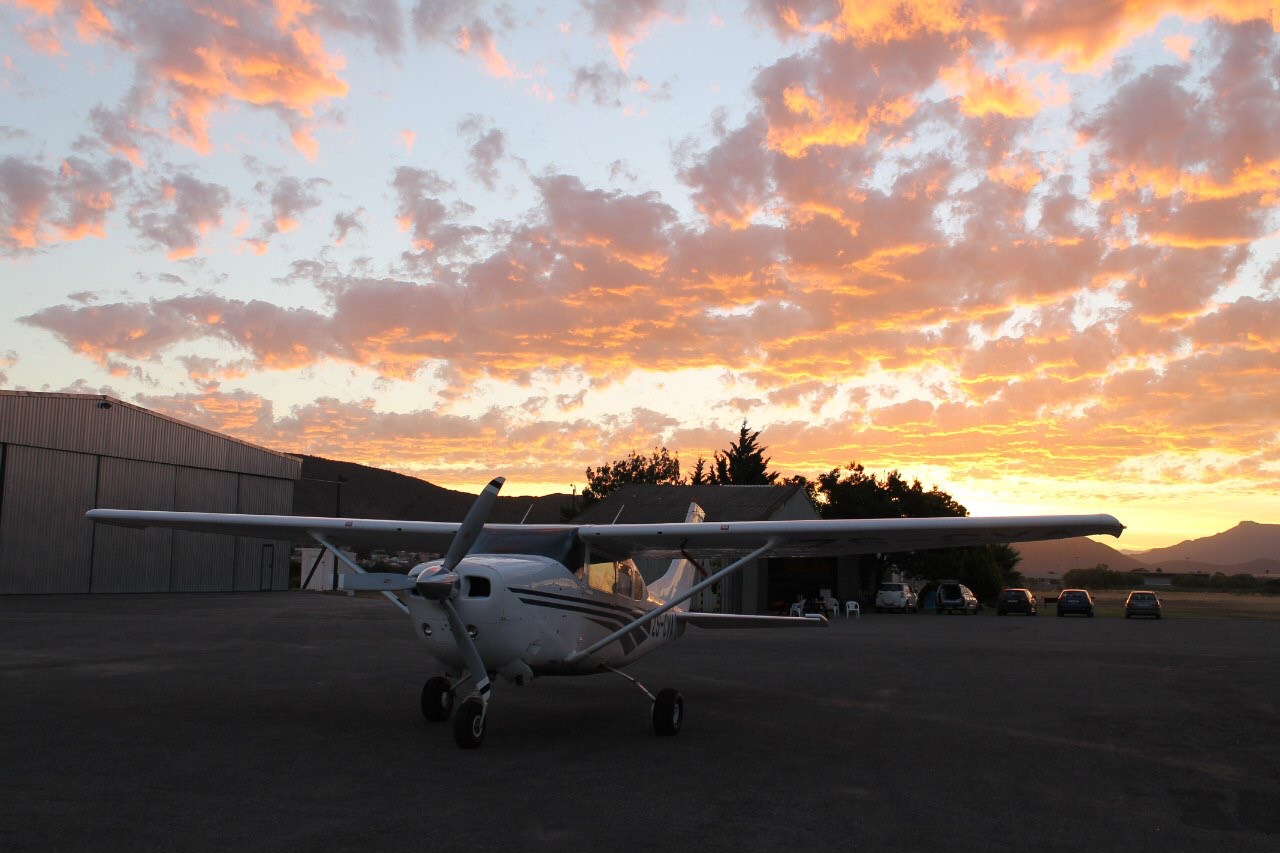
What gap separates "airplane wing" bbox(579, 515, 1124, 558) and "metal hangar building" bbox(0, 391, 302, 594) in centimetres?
2703

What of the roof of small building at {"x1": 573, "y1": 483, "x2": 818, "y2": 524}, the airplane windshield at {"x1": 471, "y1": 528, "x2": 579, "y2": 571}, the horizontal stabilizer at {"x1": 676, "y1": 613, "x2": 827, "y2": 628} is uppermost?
the roof of small building at {"x1": 573, "y1": 483, "x2": 818, "y2": 524}

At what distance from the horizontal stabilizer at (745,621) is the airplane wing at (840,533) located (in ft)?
2.76

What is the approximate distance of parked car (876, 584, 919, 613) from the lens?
165 ft

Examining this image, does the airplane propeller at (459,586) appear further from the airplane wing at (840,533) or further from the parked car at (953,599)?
the parked car at (953,599)

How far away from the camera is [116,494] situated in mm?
42438

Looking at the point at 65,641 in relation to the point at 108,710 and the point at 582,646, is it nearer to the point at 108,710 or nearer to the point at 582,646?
the point at 108,710

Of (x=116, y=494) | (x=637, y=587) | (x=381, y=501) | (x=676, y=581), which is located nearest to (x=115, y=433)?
(x=116, y=494)

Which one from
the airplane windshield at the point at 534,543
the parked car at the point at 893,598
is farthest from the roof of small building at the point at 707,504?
the airplane windshield at the point at 534,543

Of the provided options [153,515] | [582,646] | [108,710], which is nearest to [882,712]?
[582,646]

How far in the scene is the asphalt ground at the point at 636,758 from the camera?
6.45 meters

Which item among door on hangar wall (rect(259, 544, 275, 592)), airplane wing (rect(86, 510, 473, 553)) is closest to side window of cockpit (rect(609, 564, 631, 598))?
airplane wing (rect(86, 510, 473, 553))

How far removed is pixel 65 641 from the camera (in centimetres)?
1938

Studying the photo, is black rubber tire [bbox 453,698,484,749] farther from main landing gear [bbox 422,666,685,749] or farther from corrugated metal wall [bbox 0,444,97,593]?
corrugated metal wall [bbox 0,444,97,593]

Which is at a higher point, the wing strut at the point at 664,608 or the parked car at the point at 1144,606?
the wing strut at the point at 664,608
